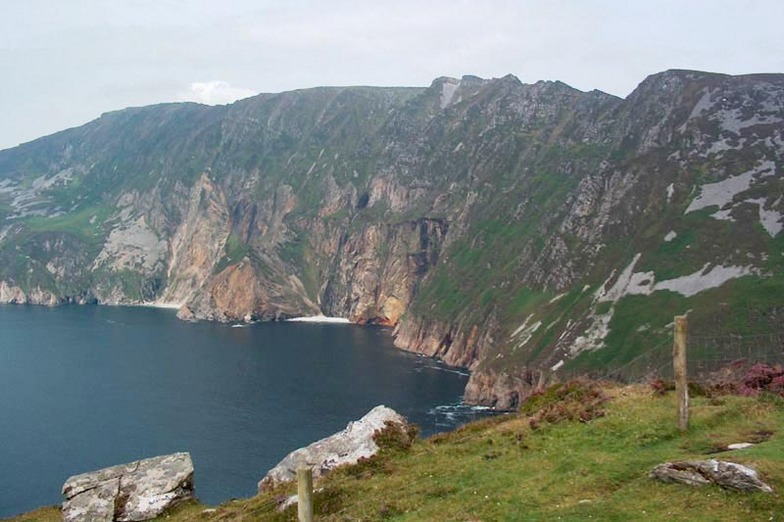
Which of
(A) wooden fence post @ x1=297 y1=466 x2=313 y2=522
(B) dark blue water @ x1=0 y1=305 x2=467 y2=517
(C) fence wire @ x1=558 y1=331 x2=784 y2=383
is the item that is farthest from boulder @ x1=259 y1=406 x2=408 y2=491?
(C) fence wire @ x1=558 y1=331 x2=784 y2=383

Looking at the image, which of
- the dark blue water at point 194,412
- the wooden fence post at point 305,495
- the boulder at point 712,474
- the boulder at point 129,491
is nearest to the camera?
the wooden fence post at point 305,495

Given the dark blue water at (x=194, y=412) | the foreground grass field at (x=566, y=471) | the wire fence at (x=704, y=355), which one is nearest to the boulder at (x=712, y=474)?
the foreground grass field at (x=566, y=471)

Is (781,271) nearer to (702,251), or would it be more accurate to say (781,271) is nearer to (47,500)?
(702,251)

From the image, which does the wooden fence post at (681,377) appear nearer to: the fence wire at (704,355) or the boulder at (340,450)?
the boulder at (340,450)

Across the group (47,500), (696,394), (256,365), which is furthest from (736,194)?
(47,500)

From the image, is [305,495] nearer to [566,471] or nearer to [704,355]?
[566,471]

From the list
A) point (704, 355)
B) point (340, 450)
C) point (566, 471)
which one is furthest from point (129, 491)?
point (704, 355)
